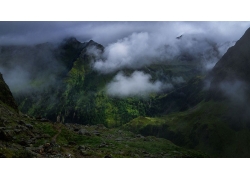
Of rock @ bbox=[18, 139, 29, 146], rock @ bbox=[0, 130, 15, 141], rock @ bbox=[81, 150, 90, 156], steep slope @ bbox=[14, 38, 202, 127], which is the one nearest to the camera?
rock @ bbox=[0, 130, 15, 141]

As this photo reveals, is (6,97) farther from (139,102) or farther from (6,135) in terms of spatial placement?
(139,102)

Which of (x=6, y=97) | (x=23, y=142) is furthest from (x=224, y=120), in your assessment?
(x=23, y=142)

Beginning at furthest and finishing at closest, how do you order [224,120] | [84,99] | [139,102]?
[139,102] → [84,99] → [224,120]

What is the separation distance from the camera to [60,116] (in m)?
138

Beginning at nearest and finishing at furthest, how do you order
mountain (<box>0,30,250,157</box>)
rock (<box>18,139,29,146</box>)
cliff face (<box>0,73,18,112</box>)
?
1. rock (<box>18,139,29,146</box>)
2. cliff face (<box>0,73,18,112</box>)
3. mountain (<box>0,30,250,157</box>)

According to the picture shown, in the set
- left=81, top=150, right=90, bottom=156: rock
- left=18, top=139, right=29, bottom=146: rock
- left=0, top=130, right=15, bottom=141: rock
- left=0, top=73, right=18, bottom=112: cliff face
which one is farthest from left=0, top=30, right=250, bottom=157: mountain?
left=0, top=130, right=15, bottom=141: rock

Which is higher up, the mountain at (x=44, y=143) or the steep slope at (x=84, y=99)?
the steep slope at (x=84, y=99)

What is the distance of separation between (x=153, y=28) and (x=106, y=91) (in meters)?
148

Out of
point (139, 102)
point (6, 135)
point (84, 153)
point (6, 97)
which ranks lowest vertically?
point (84, 153)

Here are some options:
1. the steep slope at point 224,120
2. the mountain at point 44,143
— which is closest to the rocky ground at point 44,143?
the mountain at point 44,143

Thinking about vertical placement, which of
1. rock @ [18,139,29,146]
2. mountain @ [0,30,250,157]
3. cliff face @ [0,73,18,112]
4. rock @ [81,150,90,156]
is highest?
mountain @ [0,30,250,157]

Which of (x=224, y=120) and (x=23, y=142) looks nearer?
(x=23, y=142)

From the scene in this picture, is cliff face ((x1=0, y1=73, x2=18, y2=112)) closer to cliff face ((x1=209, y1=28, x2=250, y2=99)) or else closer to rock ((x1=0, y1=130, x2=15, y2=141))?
rock ((x1=0, y1=130, x2=15, y2=141))

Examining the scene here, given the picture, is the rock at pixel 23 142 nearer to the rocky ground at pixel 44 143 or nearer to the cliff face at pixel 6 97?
the rocky ground at pixel 44 143
